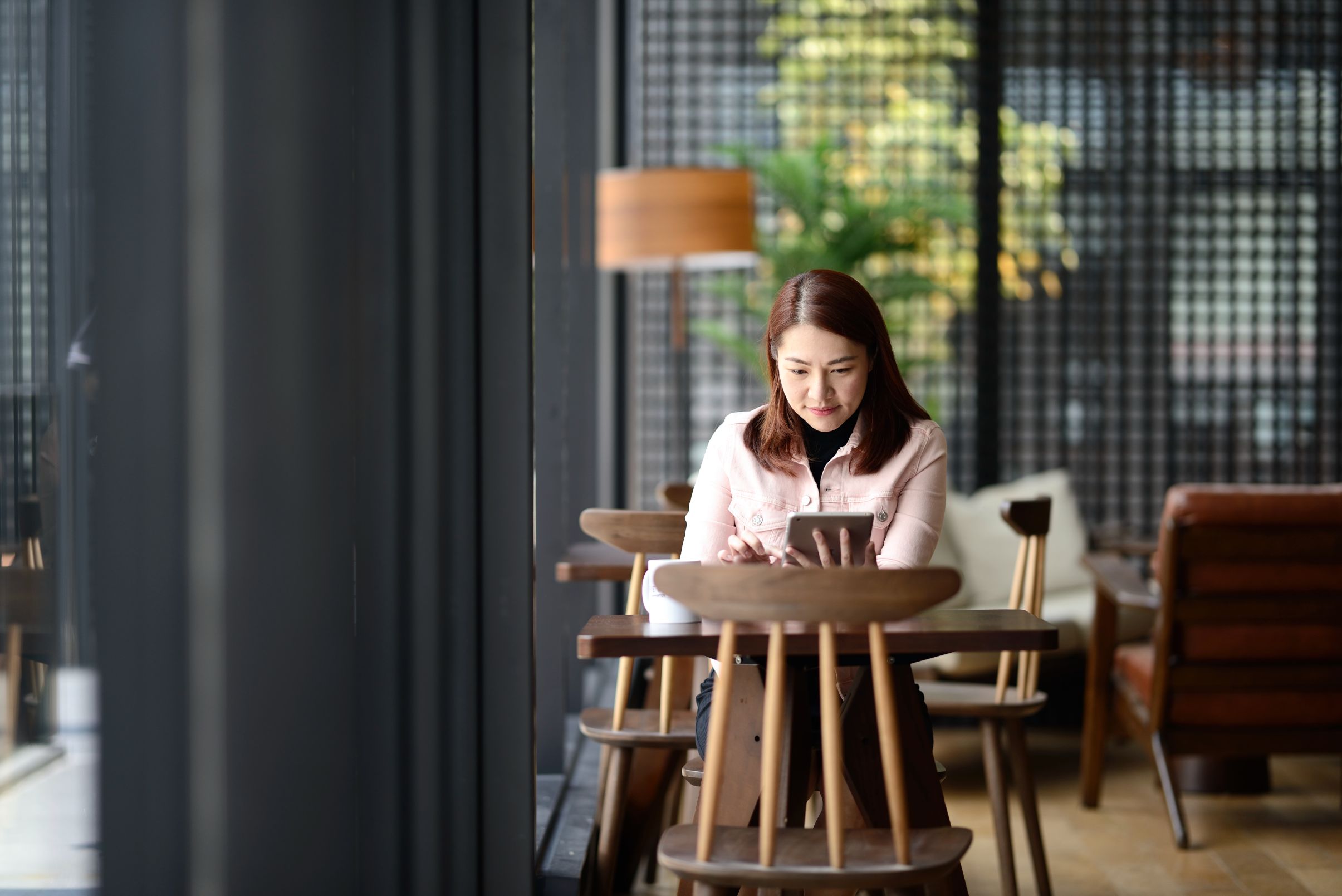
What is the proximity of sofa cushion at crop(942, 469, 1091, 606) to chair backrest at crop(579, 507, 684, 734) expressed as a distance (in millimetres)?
2292

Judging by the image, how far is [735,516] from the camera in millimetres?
2312

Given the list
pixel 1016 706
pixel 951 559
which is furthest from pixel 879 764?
pixel 951 559

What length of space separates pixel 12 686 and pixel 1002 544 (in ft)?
12.4

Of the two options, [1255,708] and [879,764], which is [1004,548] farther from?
[879,764]

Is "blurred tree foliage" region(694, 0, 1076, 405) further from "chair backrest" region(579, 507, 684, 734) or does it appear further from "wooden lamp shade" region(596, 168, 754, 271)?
"chair backrest" region(579, 507, 684, 734)

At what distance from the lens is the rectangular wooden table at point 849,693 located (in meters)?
1.77

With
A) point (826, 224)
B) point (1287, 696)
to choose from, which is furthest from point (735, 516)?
point (826, 224)

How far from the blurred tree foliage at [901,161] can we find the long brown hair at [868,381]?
3029 millimetres

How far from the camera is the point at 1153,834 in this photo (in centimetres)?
344

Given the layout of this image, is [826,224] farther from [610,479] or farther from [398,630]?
[398,630]

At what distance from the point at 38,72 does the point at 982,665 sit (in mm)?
3227

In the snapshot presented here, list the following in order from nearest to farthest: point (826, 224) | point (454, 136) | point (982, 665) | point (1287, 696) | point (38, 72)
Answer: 1. point (38, 72)
2. point (454, 136)
3. point (1287, 696)
4. point (982, 665)
5. point (826, 224)

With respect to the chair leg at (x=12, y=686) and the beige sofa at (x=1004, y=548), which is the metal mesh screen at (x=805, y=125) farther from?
the chair leg at (x=12, y=686)

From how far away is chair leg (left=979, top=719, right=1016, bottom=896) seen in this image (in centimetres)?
268
